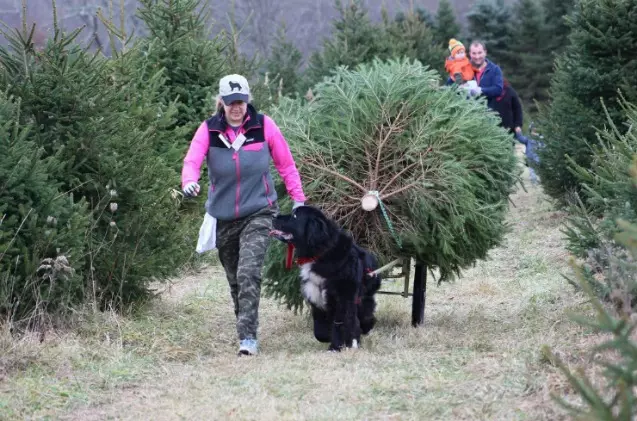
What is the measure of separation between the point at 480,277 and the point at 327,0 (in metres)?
20.5

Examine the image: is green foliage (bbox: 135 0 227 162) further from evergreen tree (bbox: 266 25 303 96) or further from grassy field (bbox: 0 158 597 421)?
evergreen tree (bbox: 266 25 303 96)

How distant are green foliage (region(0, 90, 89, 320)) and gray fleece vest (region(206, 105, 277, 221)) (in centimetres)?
104

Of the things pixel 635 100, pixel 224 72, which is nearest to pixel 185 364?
pixel 224 72

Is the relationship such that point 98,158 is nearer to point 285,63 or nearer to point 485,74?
point 485,74

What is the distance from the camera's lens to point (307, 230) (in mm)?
7047

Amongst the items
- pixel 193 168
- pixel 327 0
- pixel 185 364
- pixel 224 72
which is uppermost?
pixel 327 0

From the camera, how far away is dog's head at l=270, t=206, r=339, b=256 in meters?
7.05

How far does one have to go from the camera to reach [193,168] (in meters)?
7.42

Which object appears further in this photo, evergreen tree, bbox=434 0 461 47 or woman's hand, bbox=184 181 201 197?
evergreen tree, bbox=434 0 461 47

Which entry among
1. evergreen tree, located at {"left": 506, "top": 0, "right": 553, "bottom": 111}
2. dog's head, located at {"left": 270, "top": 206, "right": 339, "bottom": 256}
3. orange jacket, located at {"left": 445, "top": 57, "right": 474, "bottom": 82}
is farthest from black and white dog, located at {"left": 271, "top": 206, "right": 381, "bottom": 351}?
evergreen tree, located at {"left": 506, "top": 0, "right": 553, "bottom": 111}

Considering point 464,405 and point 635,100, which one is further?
point 635,100

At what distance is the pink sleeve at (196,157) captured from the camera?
290 inches

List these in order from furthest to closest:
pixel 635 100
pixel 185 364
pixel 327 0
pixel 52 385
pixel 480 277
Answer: pixel 327 0 < pixel 635 100 < pixel 480 277 < pixel 185 364 < pixel 52 385

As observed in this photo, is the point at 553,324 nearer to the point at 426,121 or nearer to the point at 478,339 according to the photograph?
the point at 478,339
